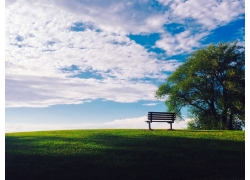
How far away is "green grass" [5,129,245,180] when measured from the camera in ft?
30.6

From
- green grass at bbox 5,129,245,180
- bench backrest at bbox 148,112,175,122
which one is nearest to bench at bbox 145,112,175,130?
bench backrest at bbox 148,112,175,122

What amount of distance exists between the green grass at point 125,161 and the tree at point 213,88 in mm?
19335

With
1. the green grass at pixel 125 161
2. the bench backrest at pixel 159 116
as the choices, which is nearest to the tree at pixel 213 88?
the bench backrest at pixel 159 116

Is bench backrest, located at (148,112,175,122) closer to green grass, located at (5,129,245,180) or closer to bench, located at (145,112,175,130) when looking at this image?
bench, located at (145,112,175,130)

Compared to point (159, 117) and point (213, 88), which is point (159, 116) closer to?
point (159, 117)

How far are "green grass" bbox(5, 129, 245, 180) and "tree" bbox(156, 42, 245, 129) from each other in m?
19.3

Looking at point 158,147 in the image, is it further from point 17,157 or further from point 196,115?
point 196,115

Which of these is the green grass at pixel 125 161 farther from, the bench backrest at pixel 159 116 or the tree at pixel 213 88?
the tree at pixel 213 88

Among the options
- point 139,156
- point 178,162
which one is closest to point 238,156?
point 178,162

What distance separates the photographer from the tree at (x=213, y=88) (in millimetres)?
32031

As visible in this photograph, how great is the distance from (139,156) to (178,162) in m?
1.66

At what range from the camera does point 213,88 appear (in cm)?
3341
